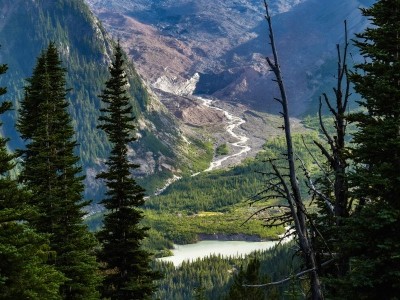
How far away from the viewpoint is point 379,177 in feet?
63.3

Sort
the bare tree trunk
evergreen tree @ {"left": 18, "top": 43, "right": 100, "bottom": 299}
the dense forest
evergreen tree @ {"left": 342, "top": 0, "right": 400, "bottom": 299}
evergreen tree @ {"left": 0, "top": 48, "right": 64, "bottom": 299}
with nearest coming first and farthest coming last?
the bare tree trunk → the dense forest → evergreen tree @ {"left": 342, "top": 0, "right": 400, "bottom": 299} → evergreen tree @ {"left": 0, "top": 48, "right": 64, "bottom": 299} → evergreen tree @ {"left": 18, "top": 43, "right": 100, "bottom": 299}

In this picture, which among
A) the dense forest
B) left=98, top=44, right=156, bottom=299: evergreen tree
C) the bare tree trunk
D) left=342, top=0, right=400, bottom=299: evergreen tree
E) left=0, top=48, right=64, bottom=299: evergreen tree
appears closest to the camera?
the bare tree trunk

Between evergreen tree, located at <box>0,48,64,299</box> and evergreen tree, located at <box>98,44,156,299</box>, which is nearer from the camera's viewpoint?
evergreen tree, located at <box>0,48,64,299</box>

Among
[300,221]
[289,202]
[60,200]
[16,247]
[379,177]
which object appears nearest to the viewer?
[289,202]

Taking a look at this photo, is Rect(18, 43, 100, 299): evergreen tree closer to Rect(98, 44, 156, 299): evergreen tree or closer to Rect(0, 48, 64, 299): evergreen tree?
Rect(98, 44, 156, 299): evergreen tree

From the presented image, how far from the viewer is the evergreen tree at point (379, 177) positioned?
60.4ft

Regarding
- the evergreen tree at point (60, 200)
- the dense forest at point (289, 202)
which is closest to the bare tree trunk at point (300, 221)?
the dense forest at point (289, 202)

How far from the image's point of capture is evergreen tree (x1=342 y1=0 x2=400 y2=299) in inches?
725

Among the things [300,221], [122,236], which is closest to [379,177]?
[300,221]

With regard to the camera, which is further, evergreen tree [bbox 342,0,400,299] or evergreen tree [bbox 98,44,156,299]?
evergreen tree [bbox 98,44,156,299]

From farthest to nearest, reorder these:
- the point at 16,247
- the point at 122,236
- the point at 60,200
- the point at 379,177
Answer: the point at 122,236 < the point at 60,200 < the point at 16,247 < the point at 379,177

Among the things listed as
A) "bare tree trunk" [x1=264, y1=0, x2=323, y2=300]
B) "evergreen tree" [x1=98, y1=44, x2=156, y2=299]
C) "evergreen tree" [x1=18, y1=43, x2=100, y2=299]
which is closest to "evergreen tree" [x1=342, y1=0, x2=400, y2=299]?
"bare tree trunk" [x1=264, y1=0, x2=323, y2=300]

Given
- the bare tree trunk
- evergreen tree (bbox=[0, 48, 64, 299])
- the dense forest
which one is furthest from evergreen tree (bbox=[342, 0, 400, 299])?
evergreen tree (bbox=[0, 48, 64, 299])

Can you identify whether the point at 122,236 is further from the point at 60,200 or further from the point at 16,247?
the point at 16,247
